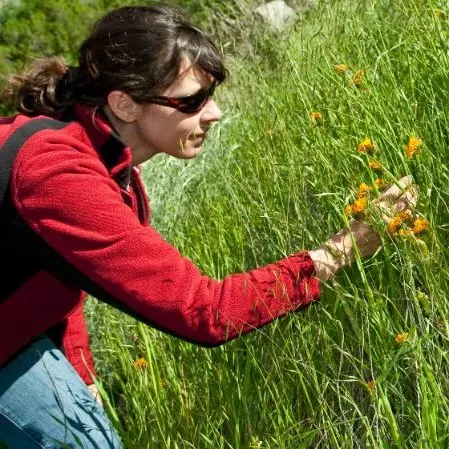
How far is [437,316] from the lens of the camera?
203cm

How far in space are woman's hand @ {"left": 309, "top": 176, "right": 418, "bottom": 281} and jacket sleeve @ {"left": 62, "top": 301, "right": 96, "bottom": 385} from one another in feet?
2.76

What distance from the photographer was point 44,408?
2.44 m

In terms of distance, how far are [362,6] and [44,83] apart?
1578mm

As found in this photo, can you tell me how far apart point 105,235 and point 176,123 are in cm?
44

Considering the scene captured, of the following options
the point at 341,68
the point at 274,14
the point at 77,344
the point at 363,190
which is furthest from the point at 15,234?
the point at 274,14

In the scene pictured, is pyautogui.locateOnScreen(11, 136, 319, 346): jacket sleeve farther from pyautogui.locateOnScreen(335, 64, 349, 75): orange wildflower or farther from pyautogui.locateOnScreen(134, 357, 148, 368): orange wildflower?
pyautogui.locateOnScreen(335, 64, 349, 75): orange wildflower

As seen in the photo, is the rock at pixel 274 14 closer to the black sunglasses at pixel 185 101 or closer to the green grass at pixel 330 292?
the green grass at pixel 330 292

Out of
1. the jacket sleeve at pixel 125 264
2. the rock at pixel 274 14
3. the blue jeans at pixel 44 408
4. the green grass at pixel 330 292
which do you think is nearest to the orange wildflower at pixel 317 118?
the green grass at pixel 330 292

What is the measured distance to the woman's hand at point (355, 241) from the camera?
7.08ft

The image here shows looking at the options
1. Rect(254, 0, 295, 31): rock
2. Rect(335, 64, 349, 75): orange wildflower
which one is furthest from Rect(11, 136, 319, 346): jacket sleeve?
Rect(254, 0, 295, 31): rock

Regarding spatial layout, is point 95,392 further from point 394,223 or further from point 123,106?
point 394,223

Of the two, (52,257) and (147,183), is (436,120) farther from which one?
(147,183)

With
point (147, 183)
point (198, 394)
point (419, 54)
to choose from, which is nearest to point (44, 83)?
point (198, 394)

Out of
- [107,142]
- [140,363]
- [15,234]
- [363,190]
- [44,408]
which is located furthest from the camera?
[140,363]
